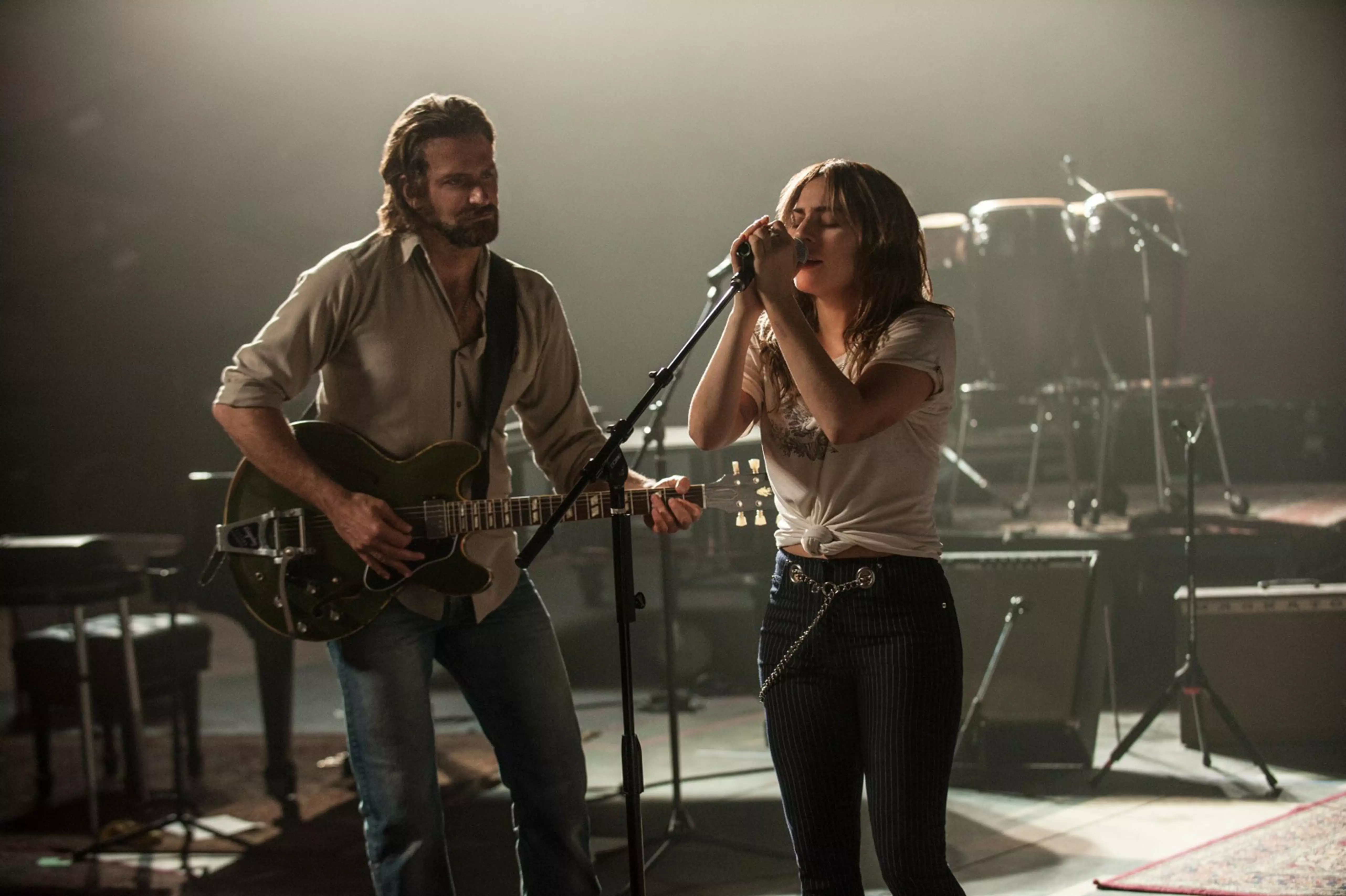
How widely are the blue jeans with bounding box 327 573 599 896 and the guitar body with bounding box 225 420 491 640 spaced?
0.05 meters

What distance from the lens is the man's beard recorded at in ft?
8.44

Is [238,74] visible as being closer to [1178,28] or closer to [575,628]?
[575,628]

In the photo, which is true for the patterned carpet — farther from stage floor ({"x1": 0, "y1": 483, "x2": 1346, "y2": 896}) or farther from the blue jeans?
the blue jeans

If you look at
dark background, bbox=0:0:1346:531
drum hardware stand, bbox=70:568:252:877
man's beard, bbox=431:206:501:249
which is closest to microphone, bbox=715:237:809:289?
man's beard, bbox=431:206:501:249

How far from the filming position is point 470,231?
257 cm

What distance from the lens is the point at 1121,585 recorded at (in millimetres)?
5773

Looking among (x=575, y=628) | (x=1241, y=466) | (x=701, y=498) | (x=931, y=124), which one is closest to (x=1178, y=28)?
(x=931, y=124)

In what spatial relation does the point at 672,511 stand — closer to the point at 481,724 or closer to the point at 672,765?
the point at 481,724

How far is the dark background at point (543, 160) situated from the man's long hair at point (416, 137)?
5.14 metres

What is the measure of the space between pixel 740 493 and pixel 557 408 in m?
0.53

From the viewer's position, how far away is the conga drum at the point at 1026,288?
6285mm

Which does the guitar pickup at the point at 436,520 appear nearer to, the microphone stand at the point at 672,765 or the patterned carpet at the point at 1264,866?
the microphone stand at the point at 672,765

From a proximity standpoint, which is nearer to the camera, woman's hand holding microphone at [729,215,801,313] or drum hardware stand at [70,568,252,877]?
woman's hand holding microphone at [729,215,801,313]

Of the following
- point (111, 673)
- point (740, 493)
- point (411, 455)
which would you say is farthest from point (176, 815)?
point (740, 493)
